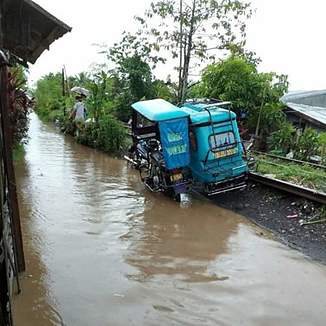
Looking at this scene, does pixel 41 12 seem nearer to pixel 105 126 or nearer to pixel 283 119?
pixel 105 126

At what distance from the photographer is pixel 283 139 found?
1493 centimetres

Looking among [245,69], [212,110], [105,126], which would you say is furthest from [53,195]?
[245,69]

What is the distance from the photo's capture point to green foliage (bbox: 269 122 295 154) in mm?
14730

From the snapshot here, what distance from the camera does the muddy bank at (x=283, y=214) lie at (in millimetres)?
6941

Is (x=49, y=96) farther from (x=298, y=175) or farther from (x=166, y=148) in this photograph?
(x=298, y=175)

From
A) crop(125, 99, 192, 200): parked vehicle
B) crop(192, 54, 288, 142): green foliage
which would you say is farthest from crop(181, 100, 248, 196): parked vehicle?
crop(192, 54, 288, 142): green foliage

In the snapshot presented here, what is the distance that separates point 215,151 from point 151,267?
347 centimetres

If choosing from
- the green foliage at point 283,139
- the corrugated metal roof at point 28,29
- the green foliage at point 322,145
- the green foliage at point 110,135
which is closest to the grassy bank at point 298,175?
the green foliage at point 322,145

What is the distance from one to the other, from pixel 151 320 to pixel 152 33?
653 inches

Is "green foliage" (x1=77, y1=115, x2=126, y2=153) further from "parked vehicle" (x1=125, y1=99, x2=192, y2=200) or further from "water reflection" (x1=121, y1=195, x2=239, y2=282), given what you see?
"water reflection" (x1=121, y1=195, x2=239, y2=282)

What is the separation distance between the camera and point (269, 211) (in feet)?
27.9

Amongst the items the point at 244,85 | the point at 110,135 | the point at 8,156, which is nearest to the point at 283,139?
the point at 244,85

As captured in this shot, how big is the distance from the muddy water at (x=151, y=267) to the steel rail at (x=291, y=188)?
127cm

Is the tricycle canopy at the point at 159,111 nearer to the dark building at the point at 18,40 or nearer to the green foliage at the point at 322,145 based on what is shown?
the dark building at the point at 18,40
